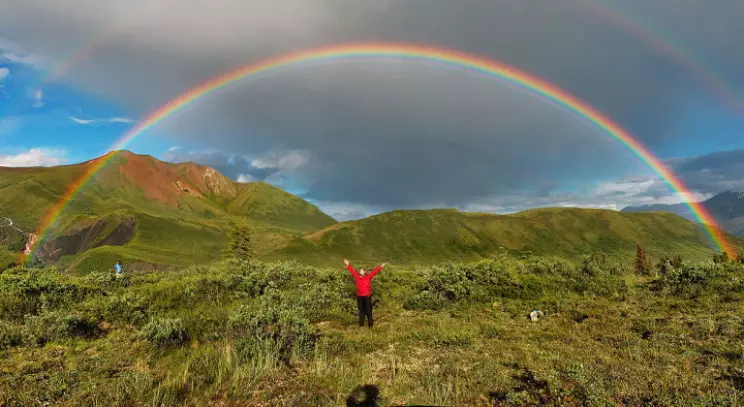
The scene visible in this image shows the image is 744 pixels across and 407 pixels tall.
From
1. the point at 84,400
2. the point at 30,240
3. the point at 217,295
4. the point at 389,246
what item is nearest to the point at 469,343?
the point at 84,400

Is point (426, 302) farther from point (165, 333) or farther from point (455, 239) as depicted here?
point (455, 239)

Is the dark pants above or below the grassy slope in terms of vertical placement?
below

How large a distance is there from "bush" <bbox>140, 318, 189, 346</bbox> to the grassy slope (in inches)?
4393

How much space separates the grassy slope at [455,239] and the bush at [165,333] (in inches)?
4393

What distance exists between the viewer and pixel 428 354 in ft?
33.4

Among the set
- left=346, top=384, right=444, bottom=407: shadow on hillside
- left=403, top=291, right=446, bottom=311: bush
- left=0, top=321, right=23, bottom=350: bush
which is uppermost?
left=0, top=321, right=23, bottom=350: bush

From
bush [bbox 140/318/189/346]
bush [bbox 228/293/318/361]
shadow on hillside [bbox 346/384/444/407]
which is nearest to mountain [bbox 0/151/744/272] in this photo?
bush [bbox 140/318/189/346]

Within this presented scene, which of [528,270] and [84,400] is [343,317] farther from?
[528,270]

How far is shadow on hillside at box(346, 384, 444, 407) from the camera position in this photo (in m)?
7.24

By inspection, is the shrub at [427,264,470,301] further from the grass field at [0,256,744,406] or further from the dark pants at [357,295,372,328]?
the dark pants at [357,295,372,328]

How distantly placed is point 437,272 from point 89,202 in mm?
203271

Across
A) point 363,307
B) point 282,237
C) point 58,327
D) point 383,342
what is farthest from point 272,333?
point 282,237

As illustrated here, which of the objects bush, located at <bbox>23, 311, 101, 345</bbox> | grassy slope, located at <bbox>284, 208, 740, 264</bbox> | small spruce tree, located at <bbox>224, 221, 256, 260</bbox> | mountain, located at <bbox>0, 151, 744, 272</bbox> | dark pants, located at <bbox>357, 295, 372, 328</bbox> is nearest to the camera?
bush, located at <bbox>23, 311, 101, 345</bbox>

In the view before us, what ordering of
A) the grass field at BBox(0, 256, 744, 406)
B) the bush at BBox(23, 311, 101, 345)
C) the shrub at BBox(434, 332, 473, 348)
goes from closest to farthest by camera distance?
the grass field at BBox(0, 256, 744, 406) → the shrub at BBox(434, 332, 473, 348) → the bush at BBox(23, 311, 101, 345)
